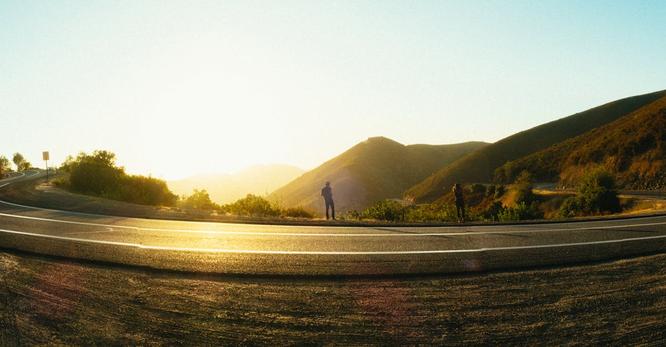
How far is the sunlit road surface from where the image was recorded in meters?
7.41

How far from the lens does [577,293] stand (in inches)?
222

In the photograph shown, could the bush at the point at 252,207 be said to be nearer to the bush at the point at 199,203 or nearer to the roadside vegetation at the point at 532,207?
the bush at the point at 199,203

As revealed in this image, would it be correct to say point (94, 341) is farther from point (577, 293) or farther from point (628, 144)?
point (628, 144)

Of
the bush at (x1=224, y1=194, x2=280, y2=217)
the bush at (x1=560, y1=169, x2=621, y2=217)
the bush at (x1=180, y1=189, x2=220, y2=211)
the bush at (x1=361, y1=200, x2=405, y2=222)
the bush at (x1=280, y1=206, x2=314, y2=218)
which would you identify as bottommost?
the bush at (x1=560, y1=169, x2=621, y2=217)

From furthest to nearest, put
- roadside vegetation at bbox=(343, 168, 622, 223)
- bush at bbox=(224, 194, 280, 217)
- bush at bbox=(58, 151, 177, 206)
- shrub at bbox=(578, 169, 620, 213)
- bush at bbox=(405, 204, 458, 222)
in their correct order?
shrub at bbox=(578, 169, 620, 213), bush at bbox=(405, 204, 458, 222), bush at bbox=(58, 151, 177, 206), roadside vegetation at bbox=(343, 168, 622, 223), bush at bbox=(224, 194, 280, 217)

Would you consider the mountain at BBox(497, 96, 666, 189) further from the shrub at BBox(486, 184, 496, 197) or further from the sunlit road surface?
the sunlit road surface

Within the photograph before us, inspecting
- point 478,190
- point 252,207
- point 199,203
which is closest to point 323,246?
point 252,207


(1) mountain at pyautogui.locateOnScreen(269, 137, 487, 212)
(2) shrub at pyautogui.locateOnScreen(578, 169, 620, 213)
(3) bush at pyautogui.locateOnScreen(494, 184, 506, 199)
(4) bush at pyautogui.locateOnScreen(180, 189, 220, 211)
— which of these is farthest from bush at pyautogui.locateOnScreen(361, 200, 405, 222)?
(1) mountain at pyautogui.locateOnScreen(269, 137, 487, 212)

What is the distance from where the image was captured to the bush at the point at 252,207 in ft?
66.2

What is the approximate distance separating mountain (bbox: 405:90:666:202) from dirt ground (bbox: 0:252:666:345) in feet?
327

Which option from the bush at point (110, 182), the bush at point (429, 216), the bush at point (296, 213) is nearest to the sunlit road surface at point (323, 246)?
the bush at point (296, 213)

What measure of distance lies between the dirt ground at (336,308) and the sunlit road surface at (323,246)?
70 centimetres

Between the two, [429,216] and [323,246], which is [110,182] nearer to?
[429,216]

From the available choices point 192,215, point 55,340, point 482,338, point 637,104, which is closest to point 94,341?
point 55,340
